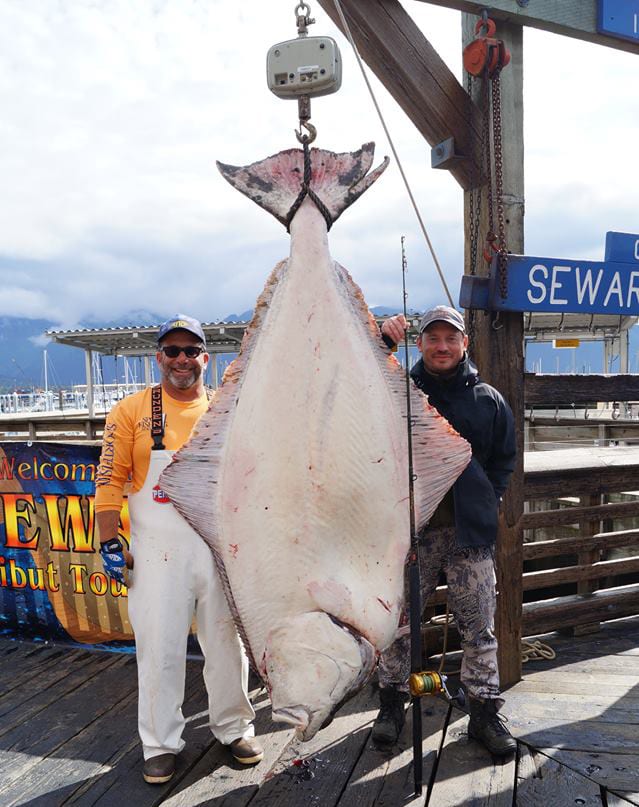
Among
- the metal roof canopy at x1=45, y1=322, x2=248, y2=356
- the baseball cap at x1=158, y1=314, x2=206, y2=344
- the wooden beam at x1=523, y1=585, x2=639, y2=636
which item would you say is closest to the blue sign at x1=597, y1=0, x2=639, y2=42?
the baseball cap at x1=158, y1=314, x2=206, y2=344

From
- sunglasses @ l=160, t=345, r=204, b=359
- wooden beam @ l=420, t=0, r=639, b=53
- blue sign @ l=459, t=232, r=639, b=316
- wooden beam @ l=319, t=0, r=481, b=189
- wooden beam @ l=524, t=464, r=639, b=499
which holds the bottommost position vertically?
wooden beam @ l=524, t=464, r=639, b=499

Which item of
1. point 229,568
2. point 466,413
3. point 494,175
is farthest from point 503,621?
point 494,175

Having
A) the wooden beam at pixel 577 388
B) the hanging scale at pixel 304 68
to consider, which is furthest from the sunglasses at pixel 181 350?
the wooden beam at pixel 577 388

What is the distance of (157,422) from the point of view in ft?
7.89

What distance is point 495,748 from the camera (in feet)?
7.91

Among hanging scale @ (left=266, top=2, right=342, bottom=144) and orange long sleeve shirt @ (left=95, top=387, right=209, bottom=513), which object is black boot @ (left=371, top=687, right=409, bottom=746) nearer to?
orange long sleeve shirt @ (left=95, top=387, right=209, bottom=513)

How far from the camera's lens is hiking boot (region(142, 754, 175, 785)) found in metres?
2.35

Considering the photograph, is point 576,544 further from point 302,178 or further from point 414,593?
point 302,178

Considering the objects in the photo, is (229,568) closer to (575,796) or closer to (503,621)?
(575,796)

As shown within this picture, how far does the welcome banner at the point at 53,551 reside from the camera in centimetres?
371

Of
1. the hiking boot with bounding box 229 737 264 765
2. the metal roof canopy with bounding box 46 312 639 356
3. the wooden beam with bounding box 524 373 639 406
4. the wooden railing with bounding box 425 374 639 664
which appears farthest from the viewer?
the metal roof canopy with bounding box 46 312 639 356

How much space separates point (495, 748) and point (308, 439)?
1.66m

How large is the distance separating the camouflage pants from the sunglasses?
1197 millimetres

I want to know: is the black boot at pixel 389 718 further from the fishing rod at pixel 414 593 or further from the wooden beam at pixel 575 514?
the wooden beam at pixel 575 514
